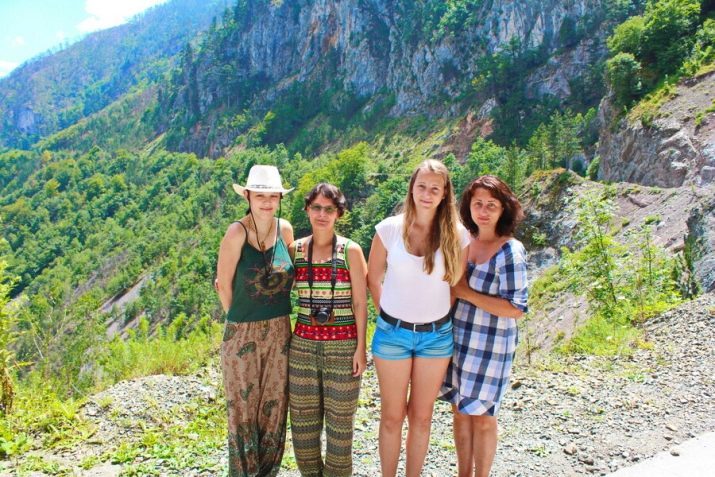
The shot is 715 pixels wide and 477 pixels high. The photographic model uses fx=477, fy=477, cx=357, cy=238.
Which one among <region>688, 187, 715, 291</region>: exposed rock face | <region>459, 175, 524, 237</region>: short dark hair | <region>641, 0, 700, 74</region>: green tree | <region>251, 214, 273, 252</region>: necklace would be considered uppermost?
<region>641, 0, 700, 74</region>: green tree

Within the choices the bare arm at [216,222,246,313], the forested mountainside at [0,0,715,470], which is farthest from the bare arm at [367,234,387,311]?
the forested mountainside at [0,0,715,470]

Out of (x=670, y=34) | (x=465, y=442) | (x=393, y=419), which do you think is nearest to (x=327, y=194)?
(x=393, y=419)

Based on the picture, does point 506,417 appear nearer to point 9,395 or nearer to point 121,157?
point 9,395

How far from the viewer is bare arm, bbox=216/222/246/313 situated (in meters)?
3.43

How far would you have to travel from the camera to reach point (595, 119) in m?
43.3

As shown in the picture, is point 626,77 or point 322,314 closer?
point 322,314

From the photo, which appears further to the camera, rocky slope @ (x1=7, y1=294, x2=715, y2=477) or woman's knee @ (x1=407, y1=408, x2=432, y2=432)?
rocky slope @ (x1=7, y1=294, x2=715, y2=477)

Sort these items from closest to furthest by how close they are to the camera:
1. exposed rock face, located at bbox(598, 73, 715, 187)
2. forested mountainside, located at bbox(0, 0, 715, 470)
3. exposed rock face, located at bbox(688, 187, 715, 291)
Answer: exposed rock face, located at bbox(688, 187, 715, 291) → forested mountainside, located at bbox(0, 0, 715, 470) → exposed rock face, located at bbox(598, 73, 715, 187)

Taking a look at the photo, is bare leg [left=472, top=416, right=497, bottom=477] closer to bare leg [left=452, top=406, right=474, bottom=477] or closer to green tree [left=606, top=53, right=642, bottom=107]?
bare leg [left=452, top=406, right=474, bottom=477]

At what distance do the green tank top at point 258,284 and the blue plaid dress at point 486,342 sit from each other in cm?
133

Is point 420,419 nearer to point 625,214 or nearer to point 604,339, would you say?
point 604,339

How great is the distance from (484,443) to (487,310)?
0.98 metres

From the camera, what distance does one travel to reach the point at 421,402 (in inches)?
131

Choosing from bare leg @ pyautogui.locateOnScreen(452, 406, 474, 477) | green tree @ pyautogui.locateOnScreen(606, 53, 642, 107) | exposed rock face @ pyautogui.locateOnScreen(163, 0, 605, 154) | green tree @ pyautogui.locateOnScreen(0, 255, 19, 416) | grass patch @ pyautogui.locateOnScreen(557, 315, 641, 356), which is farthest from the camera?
exposed rock face @ pyautogui.locateOnScreen(163, 0, 605, 154)
